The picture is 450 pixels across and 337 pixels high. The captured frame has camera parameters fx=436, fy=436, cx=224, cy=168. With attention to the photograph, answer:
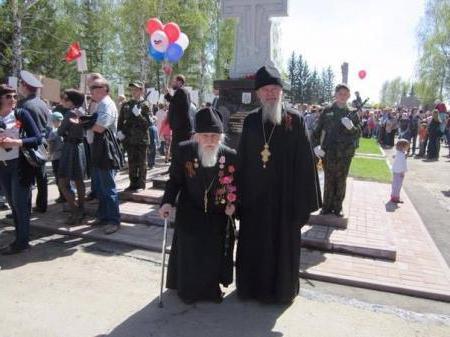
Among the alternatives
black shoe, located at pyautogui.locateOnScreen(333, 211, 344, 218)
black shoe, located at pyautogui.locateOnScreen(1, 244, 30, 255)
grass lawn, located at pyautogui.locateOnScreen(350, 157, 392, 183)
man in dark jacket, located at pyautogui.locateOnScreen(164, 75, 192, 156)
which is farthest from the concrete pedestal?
grass lawn, located at pyautogui.locateOnScreen(350, 157, 392, 183)

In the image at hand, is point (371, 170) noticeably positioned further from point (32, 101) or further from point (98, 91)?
point (32, 101)

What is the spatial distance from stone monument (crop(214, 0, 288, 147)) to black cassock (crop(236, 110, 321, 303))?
13.8ft

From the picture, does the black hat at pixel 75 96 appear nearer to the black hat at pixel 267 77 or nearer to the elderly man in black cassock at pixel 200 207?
the elderly man in black cassock at pixel 200 207

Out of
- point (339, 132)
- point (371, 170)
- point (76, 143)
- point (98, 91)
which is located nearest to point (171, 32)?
point (98, 91)

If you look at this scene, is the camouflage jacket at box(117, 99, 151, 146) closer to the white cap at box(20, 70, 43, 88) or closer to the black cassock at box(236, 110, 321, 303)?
the white cap at box(20, 70, 43, 88)

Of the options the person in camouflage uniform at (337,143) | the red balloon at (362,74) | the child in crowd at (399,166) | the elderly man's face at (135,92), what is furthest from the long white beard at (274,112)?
the red balloon at (362,74)

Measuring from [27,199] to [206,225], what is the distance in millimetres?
2657

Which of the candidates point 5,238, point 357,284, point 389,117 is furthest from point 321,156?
point 389,117

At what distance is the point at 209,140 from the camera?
3879 mm

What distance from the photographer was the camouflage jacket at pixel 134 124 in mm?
7586

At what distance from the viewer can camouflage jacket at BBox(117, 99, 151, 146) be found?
299 inches

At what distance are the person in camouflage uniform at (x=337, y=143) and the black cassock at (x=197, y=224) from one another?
111 inches

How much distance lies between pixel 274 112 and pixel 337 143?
2.71 metres

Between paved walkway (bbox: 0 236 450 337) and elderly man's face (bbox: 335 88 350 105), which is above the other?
elderly man's face (bbox: 335 88 350 105)
